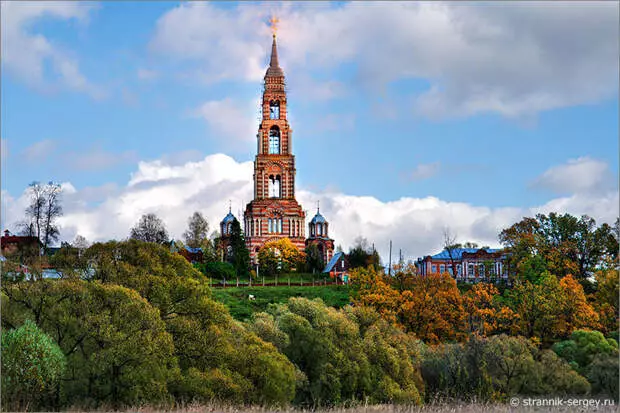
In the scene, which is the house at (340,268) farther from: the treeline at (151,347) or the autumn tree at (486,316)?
the treeline at (151,347)

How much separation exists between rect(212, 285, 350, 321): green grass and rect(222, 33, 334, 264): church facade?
22848 mm

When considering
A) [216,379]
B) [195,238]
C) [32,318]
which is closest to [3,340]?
[32,318]

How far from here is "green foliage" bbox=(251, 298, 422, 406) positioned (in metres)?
37.4

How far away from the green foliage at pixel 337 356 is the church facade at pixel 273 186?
54.4 meters

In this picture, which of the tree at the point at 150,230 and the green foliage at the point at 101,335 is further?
the tree at the point at 150,230

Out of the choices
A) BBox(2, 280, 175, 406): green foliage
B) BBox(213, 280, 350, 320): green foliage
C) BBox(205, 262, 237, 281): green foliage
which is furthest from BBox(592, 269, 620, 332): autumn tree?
BBox(205, 262, 237, 281): green foliage

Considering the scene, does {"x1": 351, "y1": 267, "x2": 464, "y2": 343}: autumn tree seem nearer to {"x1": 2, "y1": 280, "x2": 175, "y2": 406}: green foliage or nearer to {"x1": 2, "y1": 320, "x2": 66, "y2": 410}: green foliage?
{"x1": 2, "y1": 280, "x2": 175, "y2": 406}: green foliage

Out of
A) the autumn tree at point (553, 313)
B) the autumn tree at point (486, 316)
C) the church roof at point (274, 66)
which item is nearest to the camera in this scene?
the autumn tree at point (486, 316)

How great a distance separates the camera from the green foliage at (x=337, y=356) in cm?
3738

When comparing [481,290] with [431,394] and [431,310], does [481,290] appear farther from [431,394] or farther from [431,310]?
[431,394]

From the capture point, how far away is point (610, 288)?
190 feet

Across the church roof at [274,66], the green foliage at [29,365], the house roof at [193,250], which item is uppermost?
the church roof at [274,66]

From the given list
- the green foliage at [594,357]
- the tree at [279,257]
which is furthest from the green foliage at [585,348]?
the tree at [279,257]

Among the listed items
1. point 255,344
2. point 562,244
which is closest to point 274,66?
point 562,244
